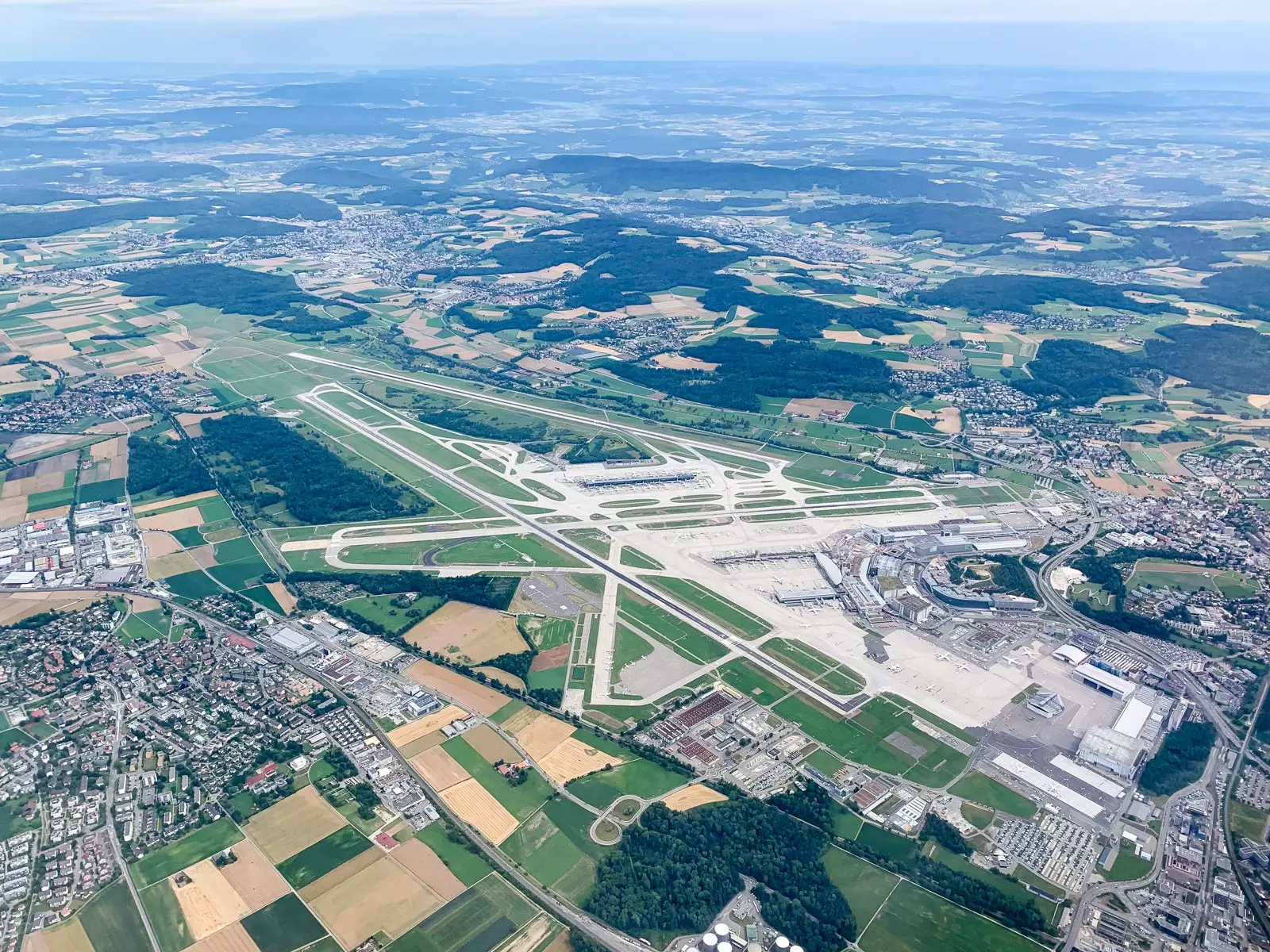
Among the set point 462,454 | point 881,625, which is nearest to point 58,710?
point 462,454

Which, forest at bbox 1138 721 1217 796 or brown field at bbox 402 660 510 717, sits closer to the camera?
forest at bbox 1138 721 1217 796

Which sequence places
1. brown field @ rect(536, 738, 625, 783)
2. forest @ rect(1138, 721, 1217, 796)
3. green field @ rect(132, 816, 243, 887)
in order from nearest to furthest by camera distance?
green field @ rect(132, 816, 243, 887) < brown field @ rect(536, 738, 625, 783) < forest @ rect(1138, 721, 1217, 796)

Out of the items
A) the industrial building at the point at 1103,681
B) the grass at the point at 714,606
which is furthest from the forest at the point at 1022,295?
the grass at the point at 714,606

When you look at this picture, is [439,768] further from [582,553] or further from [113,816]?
[582,553]

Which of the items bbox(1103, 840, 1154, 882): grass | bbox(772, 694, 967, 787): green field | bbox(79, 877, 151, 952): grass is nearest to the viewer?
bbox(79, 877, 151, 952): grass

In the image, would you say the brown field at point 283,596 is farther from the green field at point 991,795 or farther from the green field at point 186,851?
the green field at point 991,795

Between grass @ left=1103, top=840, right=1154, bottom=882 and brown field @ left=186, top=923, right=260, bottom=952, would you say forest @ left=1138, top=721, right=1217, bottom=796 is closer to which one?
grass @ left=1103, top=840, right=1154, bottom=882

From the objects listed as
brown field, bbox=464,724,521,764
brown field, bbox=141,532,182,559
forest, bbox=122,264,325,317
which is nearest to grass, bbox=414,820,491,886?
brown field, bbox=464,724,521,764
